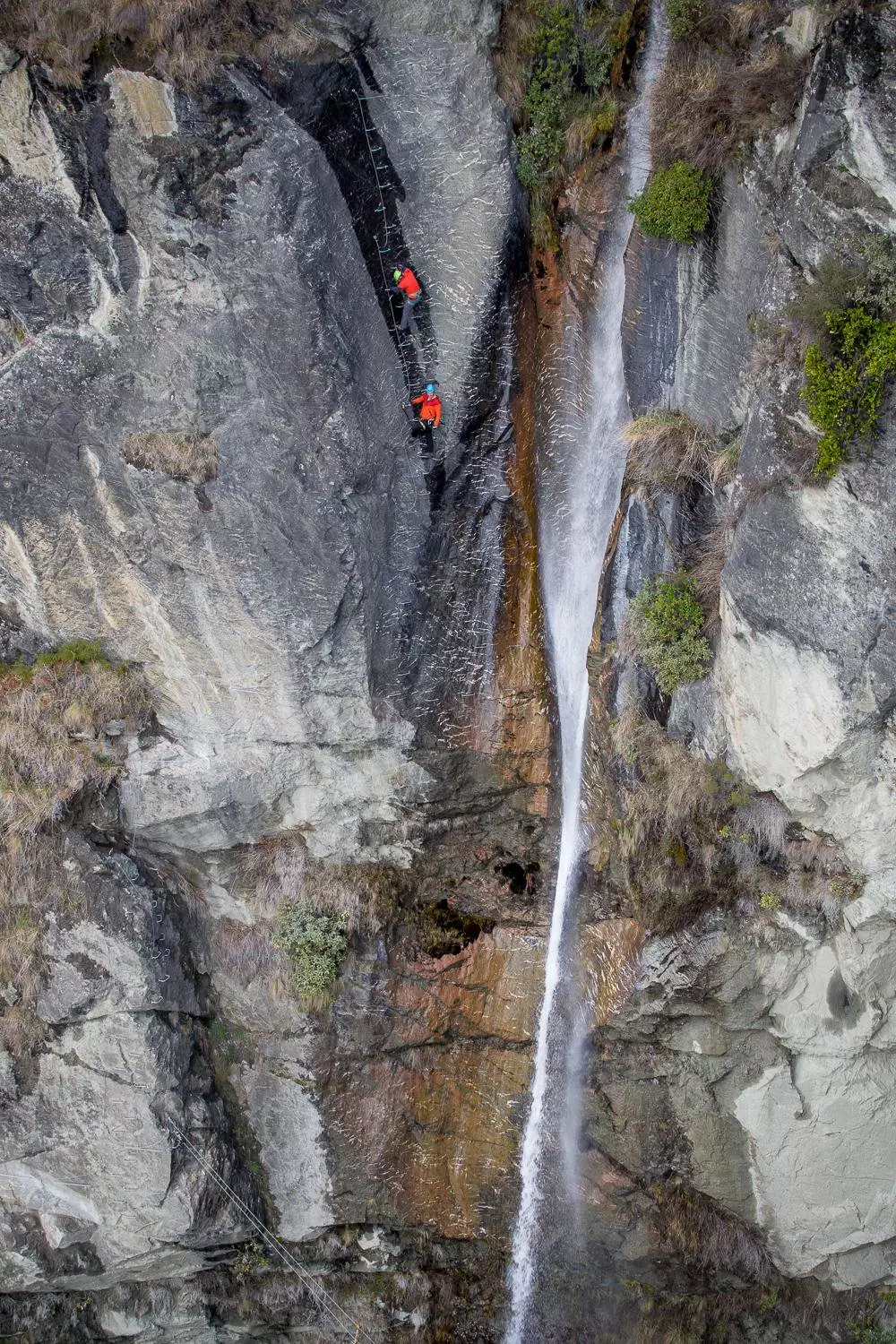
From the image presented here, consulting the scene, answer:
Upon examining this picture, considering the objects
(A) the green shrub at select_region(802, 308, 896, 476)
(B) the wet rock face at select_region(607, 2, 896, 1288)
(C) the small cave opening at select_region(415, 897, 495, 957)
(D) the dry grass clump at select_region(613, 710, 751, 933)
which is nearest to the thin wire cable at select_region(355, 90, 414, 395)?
(B) the wet rock face at select_region(607, 2, 896, 1288)

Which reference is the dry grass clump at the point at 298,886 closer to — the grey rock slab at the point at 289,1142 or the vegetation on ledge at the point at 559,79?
the grey rock slab at the point at 289,1142

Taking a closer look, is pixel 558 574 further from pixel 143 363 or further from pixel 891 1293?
pixel 891 1293

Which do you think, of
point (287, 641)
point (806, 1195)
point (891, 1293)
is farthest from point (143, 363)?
point (891, 1293)

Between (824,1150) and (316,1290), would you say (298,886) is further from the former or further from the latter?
(824,1150)

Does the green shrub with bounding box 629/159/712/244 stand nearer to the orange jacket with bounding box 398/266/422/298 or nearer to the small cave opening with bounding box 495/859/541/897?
the orange jacket with bounding box 398/266/422/298

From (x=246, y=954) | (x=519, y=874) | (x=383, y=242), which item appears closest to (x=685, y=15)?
(x=383, y=242)

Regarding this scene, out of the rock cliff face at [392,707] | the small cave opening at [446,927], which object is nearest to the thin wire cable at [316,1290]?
the rock cliff face at [392,707]
